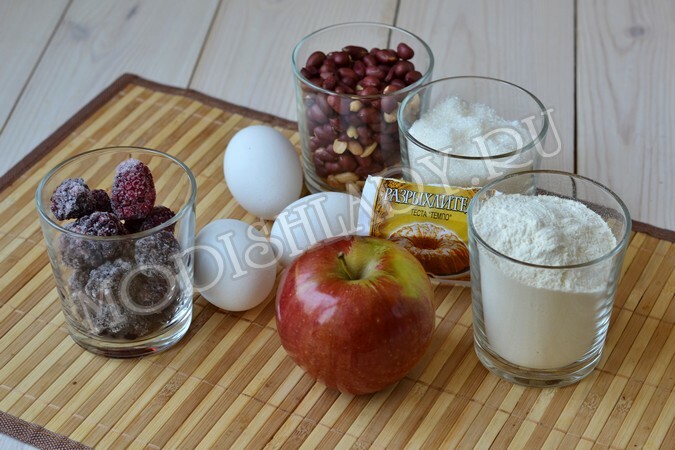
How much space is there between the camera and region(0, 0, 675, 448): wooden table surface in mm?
1341

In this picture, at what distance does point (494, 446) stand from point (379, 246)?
23 centimetres

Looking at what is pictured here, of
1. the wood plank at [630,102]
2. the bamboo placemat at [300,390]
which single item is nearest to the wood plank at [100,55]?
the bamboo placemat at [300,390]

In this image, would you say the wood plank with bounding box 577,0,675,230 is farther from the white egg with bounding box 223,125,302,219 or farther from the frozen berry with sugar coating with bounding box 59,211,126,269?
the frozen berry with sugar coating with bounding box 59,211,126,269

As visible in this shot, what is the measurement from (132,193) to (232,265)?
5.3 inches

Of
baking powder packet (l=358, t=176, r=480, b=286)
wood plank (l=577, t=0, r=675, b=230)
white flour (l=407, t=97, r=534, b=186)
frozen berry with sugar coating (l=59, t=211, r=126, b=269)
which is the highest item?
frozen berry with sugar coating (l=59, t=211, r=126, b=269)

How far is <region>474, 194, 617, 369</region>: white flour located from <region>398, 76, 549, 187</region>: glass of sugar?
0.30ft

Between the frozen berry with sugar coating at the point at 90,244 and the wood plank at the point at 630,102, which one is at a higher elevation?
the frozen berry with sugar coating at the point at 90,244

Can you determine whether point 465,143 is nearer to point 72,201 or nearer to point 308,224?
point 308,224

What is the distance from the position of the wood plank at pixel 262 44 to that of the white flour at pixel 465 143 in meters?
0.35

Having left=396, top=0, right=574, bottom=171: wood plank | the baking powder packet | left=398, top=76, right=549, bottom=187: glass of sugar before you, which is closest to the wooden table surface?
left=396, top=0, right=574, bottom=171: wood plank

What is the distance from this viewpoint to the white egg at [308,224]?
1062 mm

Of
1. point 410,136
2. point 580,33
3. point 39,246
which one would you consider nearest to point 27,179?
point 39,246

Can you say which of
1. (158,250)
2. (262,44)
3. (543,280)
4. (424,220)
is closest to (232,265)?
(158,250)

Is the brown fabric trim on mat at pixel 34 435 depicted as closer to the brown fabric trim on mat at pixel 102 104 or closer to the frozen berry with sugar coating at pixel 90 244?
the frozen berry with sugar coating at pixel 90 244
